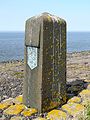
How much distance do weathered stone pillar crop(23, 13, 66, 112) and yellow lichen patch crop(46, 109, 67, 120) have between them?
34 centimetres

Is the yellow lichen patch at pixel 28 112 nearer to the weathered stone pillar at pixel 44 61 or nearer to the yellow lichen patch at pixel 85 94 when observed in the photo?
the weathered stone pillar at pixel 44 61

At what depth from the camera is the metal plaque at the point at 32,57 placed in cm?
906

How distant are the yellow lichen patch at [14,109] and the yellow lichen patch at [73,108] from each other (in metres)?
1.24

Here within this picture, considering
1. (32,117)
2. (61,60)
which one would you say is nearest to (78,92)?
(61,60)

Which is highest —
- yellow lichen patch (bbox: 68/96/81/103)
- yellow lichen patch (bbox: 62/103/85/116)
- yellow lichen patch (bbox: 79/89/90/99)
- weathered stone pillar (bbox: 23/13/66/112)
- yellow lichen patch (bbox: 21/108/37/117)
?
weathered stone pillar (bbox: 23/13/66/112)

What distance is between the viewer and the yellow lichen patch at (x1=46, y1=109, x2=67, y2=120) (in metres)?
8.48

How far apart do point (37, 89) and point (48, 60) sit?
872 millimetres

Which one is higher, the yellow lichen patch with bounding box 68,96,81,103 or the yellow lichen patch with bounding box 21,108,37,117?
the yellow lichen patch with bounding box 68,96,81,103

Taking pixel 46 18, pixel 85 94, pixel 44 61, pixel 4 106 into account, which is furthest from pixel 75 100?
pixel 46 18

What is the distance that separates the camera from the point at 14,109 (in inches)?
367

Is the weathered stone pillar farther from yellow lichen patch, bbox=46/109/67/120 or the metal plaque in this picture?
yellow lichen patch, bbox=46/109/67/120

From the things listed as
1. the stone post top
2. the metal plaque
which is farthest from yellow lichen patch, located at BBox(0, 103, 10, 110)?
the stone post top

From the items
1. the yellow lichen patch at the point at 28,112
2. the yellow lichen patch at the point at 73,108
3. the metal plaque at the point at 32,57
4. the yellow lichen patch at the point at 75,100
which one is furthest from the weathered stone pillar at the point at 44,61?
the yellow lichen patch at the point at 73,108

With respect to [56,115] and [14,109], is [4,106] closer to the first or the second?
[14,109]
